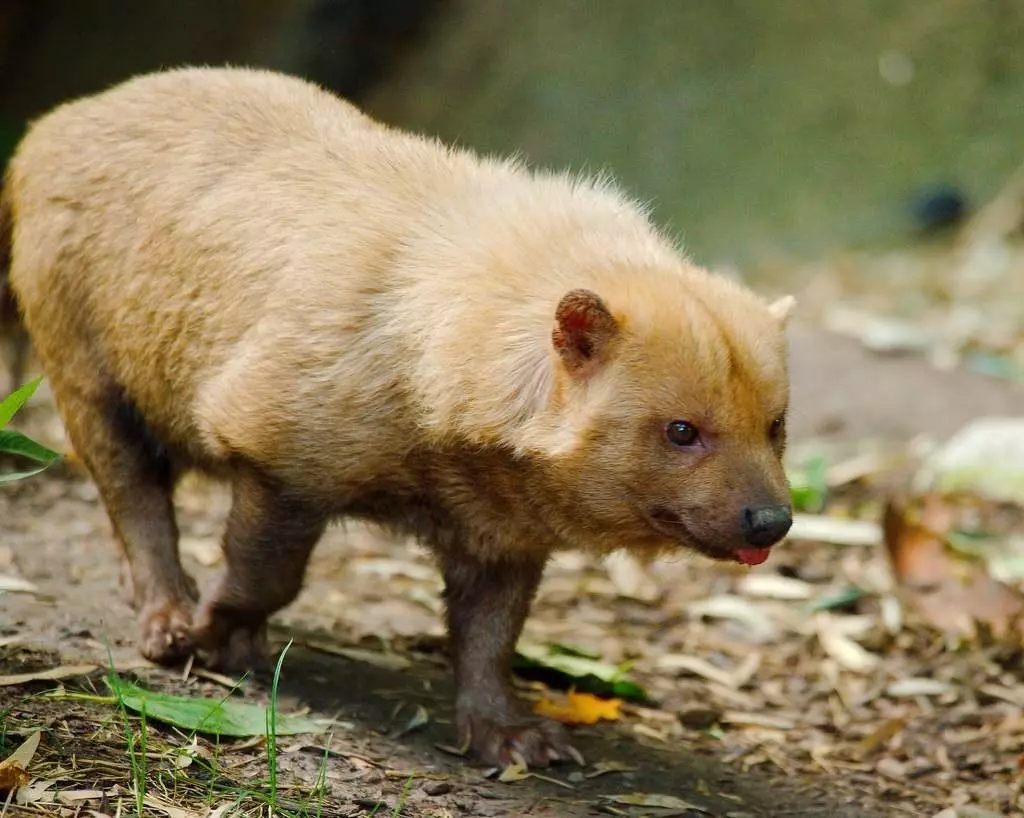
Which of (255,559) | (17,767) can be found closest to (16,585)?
(255,559)

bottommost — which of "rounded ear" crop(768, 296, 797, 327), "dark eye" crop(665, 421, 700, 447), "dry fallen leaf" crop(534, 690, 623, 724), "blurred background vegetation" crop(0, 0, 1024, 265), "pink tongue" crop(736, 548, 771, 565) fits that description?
"dry fallen leaf" crop(534, 690, 623, 724)

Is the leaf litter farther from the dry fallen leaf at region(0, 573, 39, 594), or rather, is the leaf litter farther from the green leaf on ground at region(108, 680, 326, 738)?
the dry fallen leaf at region(0, 573, 39, 594)

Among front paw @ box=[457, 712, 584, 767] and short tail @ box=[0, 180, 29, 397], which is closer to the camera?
front paw @ box=[457, 712, 584, 767]

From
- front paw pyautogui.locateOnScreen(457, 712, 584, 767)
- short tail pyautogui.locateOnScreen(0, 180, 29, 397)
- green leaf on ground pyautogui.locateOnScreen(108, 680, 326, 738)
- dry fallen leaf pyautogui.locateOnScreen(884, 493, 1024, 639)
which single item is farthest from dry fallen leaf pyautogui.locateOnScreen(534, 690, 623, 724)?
short tail pyautogui.locateOnScreen(0, 180, 29, 397)

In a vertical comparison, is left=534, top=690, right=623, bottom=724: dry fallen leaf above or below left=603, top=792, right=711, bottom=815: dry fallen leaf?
above

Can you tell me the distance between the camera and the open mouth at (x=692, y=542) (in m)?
4.24

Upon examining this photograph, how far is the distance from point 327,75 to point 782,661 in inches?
307

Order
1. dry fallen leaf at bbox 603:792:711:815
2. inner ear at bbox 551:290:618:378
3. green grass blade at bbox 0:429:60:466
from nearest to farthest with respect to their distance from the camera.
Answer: green grass blade at bbox 0:429:60:466 < inner ear at bbox 551:290:618:378 < dry fallen leaf at bbox 603:792:711:815

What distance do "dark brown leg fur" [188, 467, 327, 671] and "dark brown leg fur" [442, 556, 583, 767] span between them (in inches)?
20.6

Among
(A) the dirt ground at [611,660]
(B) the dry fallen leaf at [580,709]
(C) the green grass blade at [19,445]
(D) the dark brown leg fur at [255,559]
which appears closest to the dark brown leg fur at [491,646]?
(A) the dirt ground at [611,660]

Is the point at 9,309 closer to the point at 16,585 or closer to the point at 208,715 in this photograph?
the point at 16,585

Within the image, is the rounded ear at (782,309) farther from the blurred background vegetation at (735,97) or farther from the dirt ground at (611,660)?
the blurred background vegetation at (735,97)

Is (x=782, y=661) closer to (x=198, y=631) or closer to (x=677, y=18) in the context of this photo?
(x=198, y=631)

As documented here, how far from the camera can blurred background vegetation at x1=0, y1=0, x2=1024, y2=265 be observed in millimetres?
12891
